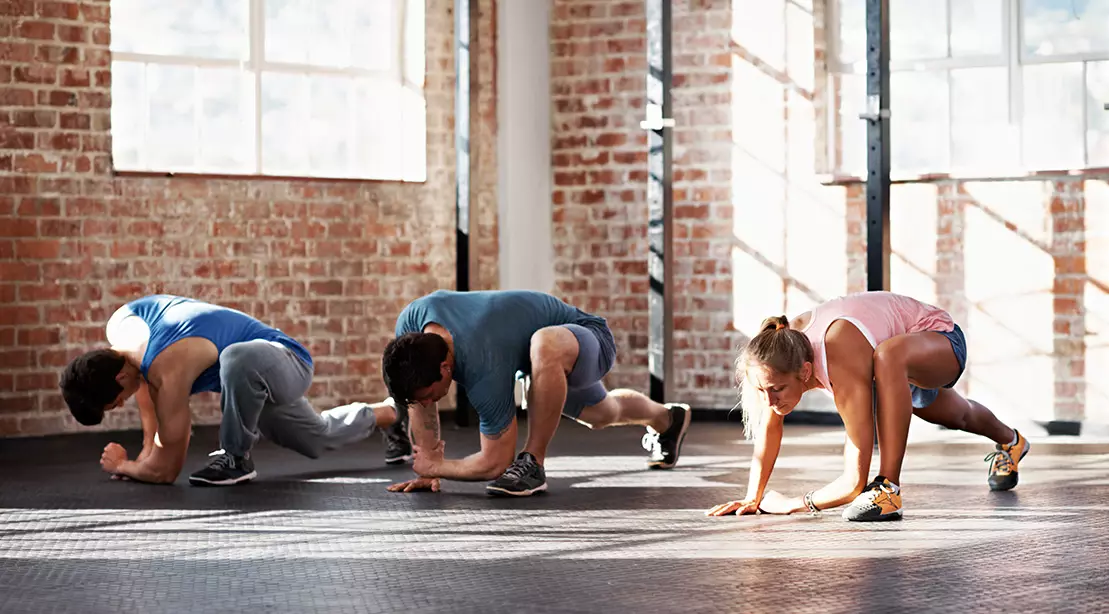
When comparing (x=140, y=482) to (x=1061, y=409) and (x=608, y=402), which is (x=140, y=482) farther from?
(x=1061, y=409)

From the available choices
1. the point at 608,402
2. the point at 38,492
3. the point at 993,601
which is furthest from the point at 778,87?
the point at 993,601

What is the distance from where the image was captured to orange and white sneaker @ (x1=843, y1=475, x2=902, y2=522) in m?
4.59

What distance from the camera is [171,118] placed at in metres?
7.89

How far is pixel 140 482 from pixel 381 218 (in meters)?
2.96

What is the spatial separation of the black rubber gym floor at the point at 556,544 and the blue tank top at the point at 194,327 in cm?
47

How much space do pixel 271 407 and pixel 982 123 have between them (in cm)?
398

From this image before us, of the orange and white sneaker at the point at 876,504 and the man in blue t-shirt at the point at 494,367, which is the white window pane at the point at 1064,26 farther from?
the orange and white sneaker at the point at 876,504

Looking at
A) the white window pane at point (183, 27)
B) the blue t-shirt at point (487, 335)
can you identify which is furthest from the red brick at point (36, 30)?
the blue t-shirt at point (487, 335)

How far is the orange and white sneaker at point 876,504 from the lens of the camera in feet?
15.0

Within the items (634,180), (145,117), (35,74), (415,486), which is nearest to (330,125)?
(145,117)

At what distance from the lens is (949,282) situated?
7621 millimetres

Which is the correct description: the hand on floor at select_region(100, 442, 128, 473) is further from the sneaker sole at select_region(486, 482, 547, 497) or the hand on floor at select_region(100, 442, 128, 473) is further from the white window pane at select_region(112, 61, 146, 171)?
the white window pane at select_region(112, 61, 146, 171)

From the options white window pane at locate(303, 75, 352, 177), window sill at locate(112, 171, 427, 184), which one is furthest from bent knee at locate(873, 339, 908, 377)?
white window pane at locate(303, 75, 352, 177)

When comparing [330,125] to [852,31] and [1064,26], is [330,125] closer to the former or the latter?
[852,31]
